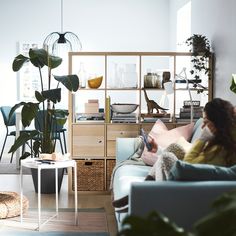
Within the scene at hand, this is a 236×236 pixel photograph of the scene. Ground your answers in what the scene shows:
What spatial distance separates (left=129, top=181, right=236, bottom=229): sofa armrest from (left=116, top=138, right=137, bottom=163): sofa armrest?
7.50 ft

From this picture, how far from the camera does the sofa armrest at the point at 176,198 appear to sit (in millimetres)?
2643

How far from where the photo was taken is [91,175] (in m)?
5.45

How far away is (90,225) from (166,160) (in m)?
1.41

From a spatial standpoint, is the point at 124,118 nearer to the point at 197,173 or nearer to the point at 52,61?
the point at 52,61

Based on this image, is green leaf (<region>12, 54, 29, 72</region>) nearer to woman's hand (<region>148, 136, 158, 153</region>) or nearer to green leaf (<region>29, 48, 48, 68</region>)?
green leaf (<region>29, 48, 48, 68</region>)

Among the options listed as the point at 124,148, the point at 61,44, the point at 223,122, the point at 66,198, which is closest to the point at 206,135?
the point at 223,122

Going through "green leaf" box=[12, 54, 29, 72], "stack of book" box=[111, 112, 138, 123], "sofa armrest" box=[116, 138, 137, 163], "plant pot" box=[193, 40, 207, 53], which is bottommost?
"sofa armrest" box=[116, 138, 137, 163]

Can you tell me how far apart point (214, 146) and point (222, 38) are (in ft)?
7.32

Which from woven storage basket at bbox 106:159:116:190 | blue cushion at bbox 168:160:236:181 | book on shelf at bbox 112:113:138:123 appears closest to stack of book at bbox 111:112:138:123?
book on shelf at bbox 112:113:138:123

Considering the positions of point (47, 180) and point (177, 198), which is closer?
point (177, 198)

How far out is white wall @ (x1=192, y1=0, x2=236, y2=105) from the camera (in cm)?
484

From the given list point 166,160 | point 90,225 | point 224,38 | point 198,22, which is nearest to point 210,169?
point 166,160

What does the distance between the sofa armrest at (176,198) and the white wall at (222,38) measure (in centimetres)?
222

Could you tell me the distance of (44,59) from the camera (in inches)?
207
